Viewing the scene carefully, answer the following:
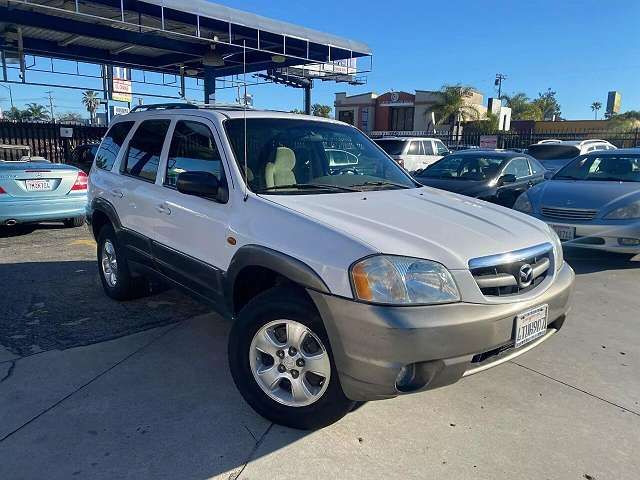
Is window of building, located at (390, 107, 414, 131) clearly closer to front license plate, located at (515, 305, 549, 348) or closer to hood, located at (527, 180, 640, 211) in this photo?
hood, located at (527, 180, 640, 211)

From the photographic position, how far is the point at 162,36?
1878cm

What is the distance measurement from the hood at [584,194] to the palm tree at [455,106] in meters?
34.1

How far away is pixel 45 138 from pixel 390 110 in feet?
117

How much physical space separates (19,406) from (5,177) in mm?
5463

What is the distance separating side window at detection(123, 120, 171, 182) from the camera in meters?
4.17

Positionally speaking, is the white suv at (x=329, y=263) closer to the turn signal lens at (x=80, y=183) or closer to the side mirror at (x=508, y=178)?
the side mirror at (x=508, y=178)

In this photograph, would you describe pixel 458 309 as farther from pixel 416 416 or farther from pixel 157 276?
pixel 157 276

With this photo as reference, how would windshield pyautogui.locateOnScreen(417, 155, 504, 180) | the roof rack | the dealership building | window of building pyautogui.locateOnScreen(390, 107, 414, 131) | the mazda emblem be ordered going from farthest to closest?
window of building pyautogui.locateOnScreen(390, 107, 414, 131)
the dealership building
windshield pyautogui.locateOnScreen(417, 155, 504, 180)
the roof rack
the mazda emblem

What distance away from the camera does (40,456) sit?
2.60 m

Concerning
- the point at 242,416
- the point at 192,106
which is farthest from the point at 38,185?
the point at 242,416

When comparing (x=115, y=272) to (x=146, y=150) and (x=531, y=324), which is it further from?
(x=531, y=324)

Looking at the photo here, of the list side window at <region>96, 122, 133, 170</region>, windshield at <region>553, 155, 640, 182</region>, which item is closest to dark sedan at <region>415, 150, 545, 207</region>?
windshield at <region>553, 155, 640, 182</region>

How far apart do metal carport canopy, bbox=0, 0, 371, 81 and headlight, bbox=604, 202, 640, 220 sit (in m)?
9.87

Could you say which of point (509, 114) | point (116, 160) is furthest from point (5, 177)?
point (509, 114)
